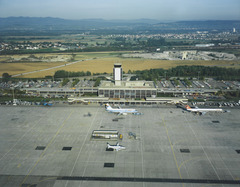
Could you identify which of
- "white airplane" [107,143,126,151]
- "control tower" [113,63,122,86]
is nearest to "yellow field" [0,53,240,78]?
"control tower" [113,63,122,86]

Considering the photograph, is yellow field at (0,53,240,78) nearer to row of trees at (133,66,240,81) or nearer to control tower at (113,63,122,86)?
row of trees at (133,66,240,81)

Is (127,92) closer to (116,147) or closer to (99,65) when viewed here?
(116,147)

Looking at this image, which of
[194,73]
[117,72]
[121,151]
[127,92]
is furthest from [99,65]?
[121,151]

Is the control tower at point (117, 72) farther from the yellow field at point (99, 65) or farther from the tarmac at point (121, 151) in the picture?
the yellow field at point (99, 65)

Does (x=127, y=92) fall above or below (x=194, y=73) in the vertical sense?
below

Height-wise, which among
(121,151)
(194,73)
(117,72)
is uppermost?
(117,72)

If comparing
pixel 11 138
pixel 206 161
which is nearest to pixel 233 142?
pixel 206 161

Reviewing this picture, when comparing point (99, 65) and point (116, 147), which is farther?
point (99, 65)

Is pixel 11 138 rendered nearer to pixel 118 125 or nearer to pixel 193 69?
pixel 118 125

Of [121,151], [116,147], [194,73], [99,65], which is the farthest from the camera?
[99,65]
